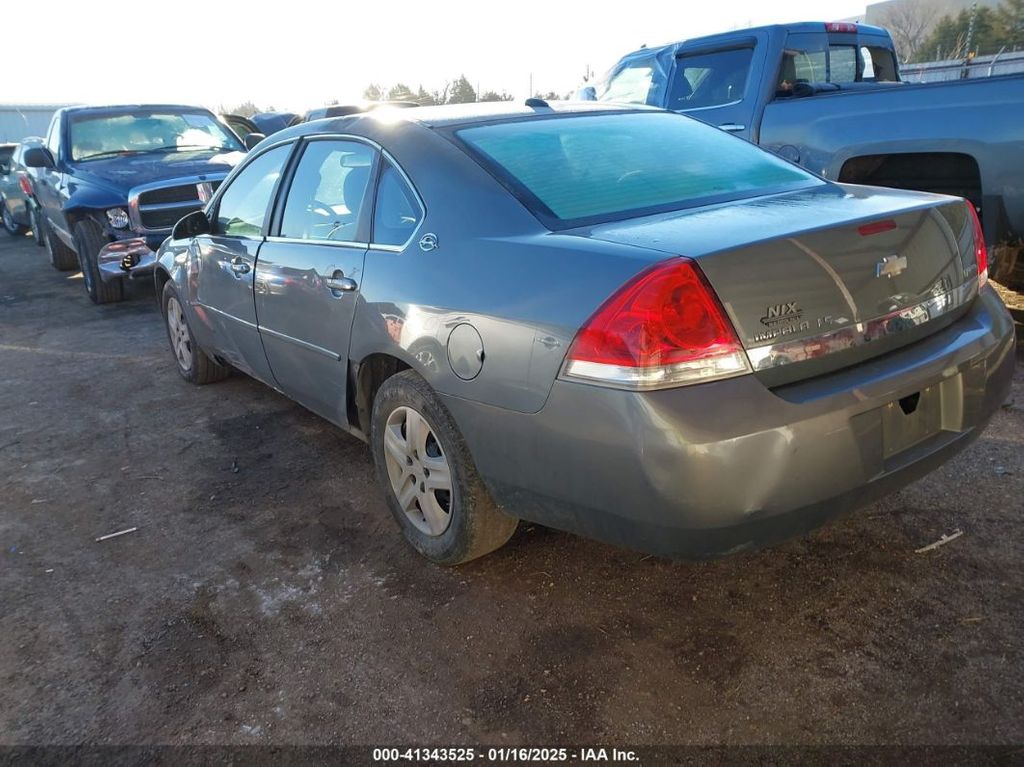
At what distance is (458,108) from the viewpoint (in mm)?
3475

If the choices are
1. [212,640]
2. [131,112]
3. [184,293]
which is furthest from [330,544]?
[131,112]

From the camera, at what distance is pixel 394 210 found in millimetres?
3006

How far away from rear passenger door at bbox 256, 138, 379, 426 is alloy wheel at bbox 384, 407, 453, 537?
38 cm

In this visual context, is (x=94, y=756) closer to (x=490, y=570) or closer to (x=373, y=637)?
(x=373, y=637)

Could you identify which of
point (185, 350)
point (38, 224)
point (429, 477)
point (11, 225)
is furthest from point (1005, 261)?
point (11, 225)

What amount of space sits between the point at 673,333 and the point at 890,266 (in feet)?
2.49

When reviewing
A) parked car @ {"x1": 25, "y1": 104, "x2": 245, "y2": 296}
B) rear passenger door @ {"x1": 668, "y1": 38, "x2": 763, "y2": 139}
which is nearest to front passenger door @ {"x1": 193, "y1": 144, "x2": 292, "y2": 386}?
parked car @ {"x1": 25, "y1": 104, "x2": 245, "y2": 296}

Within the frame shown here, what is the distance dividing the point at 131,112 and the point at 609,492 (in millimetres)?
8849

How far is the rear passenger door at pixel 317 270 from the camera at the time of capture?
Answer: 317 centimetres

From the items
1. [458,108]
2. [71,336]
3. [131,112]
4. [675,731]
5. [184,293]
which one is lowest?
[675,731]

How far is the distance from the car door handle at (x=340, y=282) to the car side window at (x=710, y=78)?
4.23 m

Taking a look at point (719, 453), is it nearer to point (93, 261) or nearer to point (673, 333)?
point (673, 333)

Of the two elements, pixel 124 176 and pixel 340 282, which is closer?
pixel 340 282

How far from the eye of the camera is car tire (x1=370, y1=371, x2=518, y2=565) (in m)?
2.69
